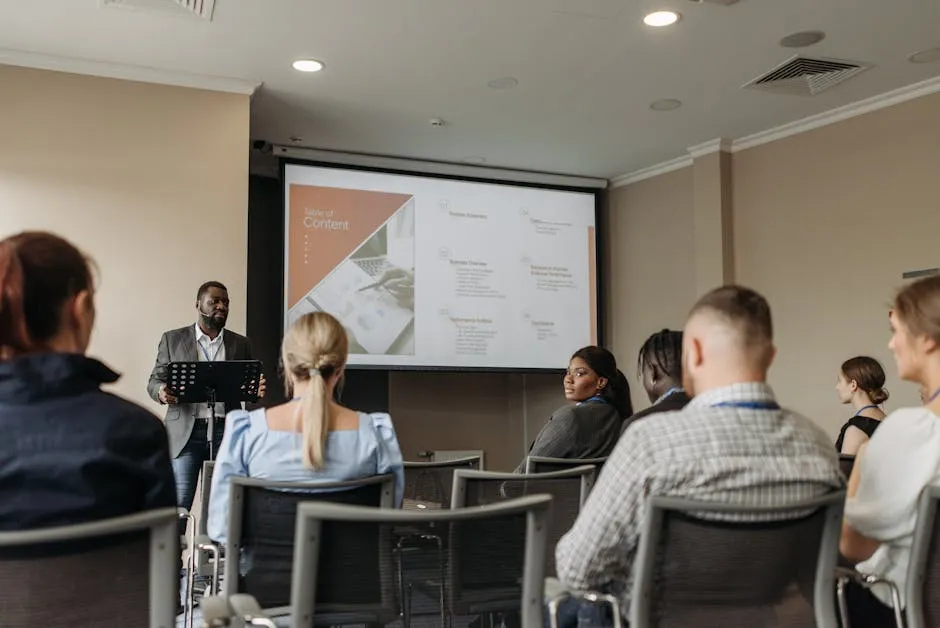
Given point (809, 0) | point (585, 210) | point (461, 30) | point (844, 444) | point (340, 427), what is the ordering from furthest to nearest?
point (585, 210)
point (461, 30)
point (809, 0)
point (844, 444)
point (340, 427)

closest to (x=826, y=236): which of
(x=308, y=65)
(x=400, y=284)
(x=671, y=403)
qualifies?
(x=400, y=284)

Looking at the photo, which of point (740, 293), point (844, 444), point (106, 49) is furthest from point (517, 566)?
point (106, 49)

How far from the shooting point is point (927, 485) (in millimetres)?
1601

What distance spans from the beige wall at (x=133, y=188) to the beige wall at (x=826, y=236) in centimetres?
354

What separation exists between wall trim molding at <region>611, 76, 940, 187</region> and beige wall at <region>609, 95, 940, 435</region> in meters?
0.05

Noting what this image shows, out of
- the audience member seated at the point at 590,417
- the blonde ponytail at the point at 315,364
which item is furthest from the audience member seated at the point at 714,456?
the audience member seated at the point at 590,417

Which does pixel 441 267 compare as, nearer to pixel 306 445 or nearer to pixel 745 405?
pixel 306 445

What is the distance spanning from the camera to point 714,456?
58.4 inches

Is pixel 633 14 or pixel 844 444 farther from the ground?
pixel 633 14

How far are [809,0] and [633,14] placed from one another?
2.79 ft

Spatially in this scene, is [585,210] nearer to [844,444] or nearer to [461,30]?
[461,30]

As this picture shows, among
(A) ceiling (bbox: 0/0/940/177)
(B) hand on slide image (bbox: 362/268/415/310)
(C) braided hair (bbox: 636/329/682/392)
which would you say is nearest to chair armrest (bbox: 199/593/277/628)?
(C) braided hair (bbox: 636/329/682/392)

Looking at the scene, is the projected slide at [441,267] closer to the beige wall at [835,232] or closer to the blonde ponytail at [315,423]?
the beige wall at [835,232]

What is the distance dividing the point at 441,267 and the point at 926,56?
3.57m
